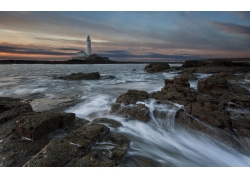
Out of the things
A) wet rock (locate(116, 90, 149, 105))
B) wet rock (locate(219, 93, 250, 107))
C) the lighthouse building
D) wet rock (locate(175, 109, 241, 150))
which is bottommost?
wet rock (locate(175, 109, 241, 150))

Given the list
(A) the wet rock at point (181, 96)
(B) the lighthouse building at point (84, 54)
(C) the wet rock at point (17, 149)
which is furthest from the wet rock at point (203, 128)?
(B) the lighthouse building at point (84, 54)

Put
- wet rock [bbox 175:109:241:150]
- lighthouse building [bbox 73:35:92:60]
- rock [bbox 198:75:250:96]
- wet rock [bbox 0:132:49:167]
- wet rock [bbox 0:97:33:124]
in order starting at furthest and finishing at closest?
1. lighthouse building [bbox 73:35:92:60]
2. rock [bbox 198:75:250:96]
3. wet rock [bbox 0:97:33:124]
4. wet rock [bbox 175:109:241:150]
5. wet rock [bbox 0:132:49:167]

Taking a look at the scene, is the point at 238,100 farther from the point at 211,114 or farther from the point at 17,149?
the point at 17,149

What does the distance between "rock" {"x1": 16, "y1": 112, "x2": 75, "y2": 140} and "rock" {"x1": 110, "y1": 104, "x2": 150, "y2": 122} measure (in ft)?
5.97

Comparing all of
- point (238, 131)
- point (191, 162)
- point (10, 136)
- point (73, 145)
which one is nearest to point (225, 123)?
point (238, 131)

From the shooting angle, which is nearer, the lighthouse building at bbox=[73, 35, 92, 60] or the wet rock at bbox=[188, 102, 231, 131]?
the wet rock at bbox=[188, 102, 231, 131]

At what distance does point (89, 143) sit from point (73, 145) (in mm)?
275

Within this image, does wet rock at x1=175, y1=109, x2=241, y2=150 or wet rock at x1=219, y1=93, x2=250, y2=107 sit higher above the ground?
wet rock at x1=219, y1=93, x2=250, y2=107

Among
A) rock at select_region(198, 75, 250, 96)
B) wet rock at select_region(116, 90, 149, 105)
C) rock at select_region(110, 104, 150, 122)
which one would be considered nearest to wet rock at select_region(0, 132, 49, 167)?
rock at select_region(110, 104, 150, 122)

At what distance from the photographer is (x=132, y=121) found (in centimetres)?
431

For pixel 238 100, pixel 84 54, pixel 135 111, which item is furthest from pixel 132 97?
pixel 84 54

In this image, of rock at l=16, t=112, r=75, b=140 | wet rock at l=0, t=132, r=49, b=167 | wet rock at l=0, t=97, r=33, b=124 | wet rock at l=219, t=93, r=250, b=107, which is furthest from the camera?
wet rock at l=219, t=93, r=250, b=107

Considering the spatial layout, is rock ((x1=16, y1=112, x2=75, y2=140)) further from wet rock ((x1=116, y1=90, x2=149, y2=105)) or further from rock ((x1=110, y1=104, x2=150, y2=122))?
wet rock ((x1=116, y1=90, x2=149, y2=105))

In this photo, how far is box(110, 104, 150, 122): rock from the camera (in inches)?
174
